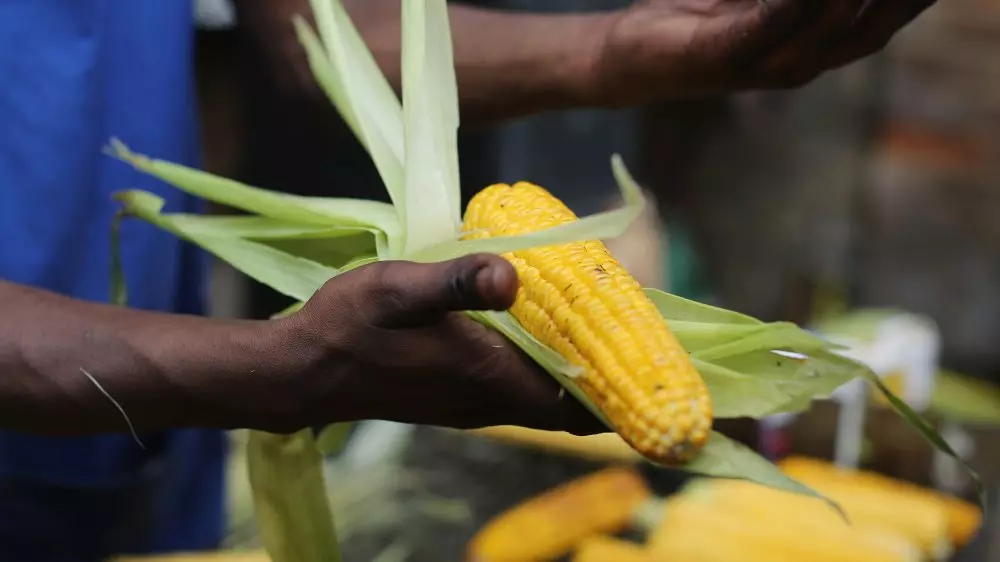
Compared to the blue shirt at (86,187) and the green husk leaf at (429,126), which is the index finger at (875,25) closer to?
the green husk leaf at (429,126)

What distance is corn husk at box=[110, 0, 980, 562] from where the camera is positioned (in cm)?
71

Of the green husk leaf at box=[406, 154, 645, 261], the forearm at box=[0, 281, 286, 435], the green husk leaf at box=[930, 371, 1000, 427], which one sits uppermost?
the green husk leaf at box=[406, 154, 645, 261]

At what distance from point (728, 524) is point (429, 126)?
946 mm

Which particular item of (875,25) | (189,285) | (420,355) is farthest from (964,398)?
(420,355)

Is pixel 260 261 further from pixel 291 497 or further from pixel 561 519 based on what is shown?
pixel 561 519

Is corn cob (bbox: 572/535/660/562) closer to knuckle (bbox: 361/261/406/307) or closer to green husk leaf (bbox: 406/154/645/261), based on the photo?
green husk leaf (bbox: 406/154/645/261)

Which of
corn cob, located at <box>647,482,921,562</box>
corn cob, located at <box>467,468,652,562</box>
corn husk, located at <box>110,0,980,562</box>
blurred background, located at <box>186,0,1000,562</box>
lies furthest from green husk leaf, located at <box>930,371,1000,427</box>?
corn husk, located at <box>110,0,980,562</box>

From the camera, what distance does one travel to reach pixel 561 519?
1519 millimetres

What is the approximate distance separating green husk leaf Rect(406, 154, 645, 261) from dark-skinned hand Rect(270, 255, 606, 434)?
2.8 inches

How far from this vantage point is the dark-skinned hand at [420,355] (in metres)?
0.58

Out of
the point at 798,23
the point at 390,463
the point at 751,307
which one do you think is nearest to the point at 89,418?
the point at 798,23

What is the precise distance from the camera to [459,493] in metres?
1.69

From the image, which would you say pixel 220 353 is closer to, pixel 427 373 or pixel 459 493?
pixel 427 373

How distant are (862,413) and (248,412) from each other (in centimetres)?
141
